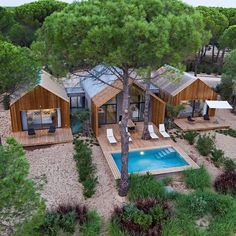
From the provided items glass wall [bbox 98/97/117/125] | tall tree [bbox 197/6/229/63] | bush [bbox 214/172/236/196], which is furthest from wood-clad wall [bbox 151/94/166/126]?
tall tree [bbox 197/6/229/63]

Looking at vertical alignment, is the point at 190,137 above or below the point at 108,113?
below

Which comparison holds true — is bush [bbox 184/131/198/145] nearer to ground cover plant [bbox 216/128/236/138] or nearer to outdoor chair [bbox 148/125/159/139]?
outdoor chair [bbox 148/125/159/139]

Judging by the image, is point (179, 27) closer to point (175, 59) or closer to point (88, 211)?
point (175, 59)

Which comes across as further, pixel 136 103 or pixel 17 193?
pixel 136 103

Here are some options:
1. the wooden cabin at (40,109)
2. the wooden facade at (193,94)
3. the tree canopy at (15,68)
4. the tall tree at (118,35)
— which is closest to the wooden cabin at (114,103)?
the wooden facade at (193,94)

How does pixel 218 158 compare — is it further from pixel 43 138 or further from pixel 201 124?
pixel 43 138

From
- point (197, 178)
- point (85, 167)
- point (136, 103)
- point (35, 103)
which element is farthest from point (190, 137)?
point (35, 103)

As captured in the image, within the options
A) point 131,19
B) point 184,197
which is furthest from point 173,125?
point 131,19
